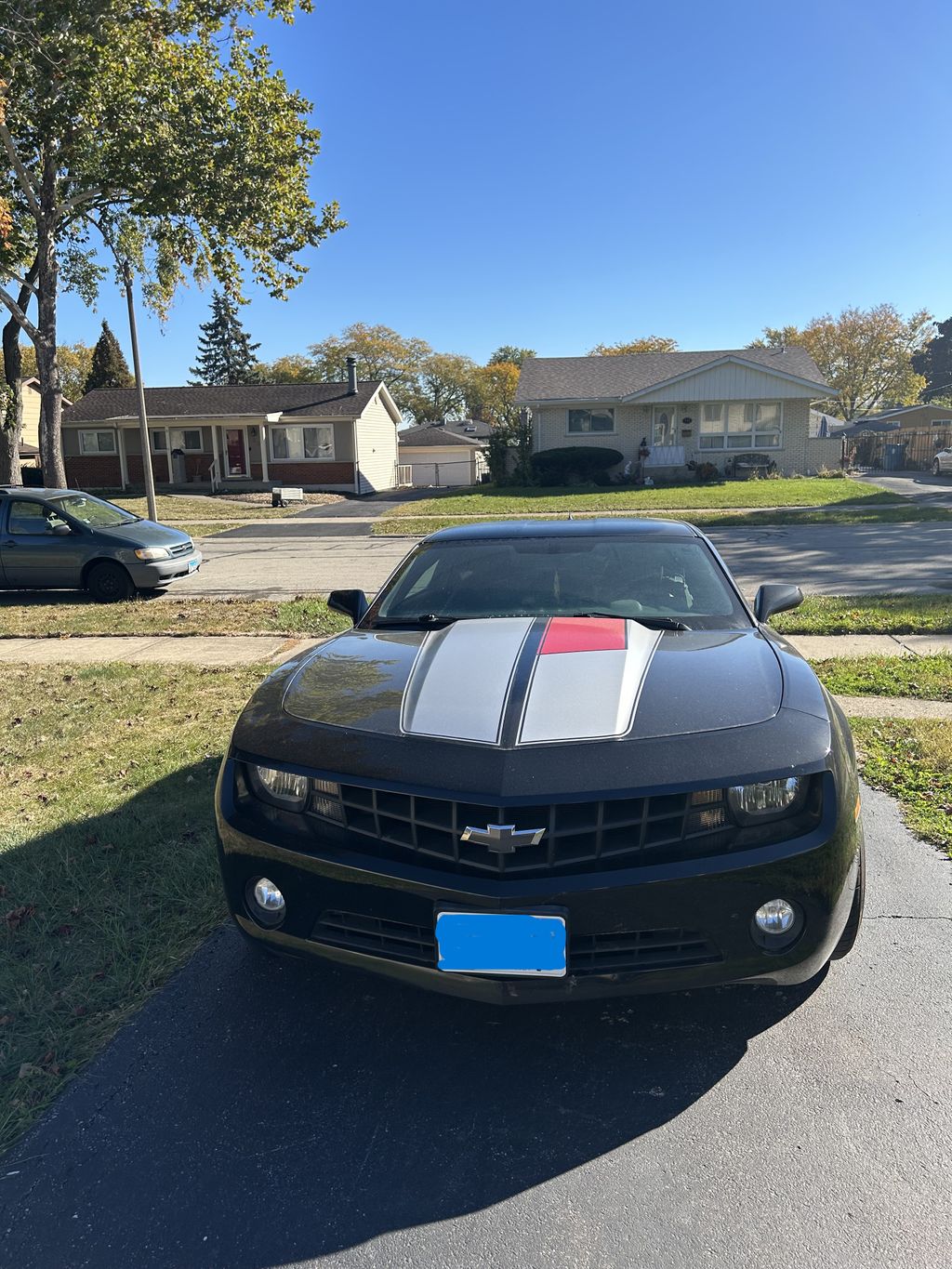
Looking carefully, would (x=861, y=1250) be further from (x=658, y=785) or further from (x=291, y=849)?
(x=291, y=849)

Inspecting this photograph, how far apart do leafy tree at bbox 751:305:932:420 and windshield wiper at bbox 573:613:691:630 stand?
7019 centimetres

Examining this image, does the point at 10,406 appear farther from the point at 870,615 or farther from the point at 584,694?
the point at 584,694

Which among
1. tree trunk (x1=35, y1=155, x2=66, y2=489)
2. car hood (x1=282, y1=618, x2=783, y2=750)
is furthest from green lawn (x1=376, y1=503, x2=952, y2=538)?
car hood (x1=282, y1=618, x2=783, y2=750)

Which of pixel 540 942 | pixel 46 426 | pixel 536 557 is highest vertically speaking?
pixel 46 426

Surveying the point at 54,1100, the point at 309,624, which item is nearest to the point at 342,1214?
the point at 54,1100

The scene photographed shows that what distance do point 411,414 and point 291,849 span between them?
3294 inches

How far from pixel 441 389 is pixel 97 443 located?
50.3m

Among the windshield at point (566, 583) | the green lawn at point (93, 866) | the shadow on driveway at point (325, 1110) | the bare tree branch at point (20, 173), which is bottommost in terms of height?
the shadow on driveway at point (325, 1110)

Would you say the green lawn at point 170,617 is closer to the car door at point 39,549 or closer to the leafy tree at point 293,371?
the car door at point 39,549

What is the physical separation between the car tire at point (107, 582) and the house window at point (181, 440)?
2747 centimetres

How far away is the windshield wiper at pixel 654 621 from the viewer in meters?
3.44

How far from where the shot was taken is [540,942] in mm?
2234

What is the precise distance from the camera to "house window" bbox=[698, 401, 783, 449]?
1252 inches

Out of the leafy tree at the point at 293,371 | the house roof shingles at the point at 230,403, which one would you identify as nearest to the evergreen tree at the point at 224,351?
the leafy tree at the point at 293,371
